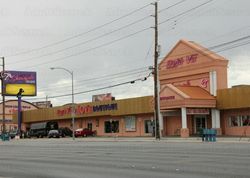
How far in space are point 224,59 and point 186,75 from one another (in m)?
5.30

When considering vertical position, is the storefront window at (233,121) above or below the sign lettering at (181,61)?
below

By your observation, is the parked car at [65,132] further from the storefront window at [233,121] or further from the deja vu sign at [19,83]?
the storefront window at [233,121]

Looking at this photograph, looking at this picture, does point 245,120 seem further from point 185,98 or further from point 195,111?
point 185,98

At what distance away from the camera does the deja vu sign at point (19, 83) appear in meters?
90.0

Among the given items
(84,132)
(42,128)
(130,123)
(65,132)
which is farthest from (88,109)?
(42,128)

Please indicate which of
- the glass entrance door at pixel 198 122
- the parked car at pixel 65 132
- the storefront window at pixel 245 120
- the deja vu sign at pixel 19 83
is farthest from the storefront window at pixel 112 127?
the deja vu sign at pixel 19 83

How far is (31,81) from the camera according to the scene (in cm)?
9419

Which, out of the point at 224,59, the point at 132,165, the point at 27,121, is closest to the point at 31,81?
the point at 27,121

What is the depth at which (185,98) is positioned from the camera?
170ft

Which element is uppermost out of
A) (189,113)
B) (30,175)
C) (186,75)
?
(186,75)

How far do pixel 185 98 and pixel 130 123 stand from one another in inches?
676

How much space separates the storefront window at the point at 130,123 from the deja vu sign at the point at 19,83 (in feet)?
96.3

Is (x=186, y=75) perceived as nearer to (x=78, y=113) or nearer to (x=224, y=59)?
(x=224, y=59)

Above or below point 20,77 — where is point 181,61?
below
